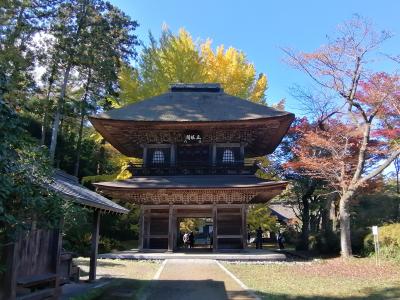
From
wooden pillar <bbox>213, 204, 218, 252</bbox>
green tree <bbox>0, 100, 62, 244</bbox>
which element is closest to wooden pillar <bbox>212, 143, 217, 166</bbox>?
wooden pillar <bbox>213, 204, 218, 252</bbox>

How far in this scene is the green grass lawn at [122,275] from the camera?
1045 centimetres

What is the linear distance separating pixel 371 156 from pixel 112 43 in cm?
2179

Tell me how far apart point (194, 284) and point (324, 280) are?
14.4ft

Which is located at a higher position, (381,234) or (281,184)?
(281,184)

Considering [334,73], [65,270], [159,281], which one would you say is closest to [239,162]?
[334,73]

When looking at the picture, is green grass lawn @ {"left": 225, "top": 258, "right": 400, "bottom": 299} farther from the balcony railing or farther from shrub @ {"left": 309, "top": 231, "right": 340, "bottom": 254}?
shrub @ {"left": 309, "top": 231, "right": 340, "bottom": 254}

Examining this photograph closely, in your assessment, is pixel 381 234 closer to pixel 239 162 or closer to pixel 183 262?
pixel 239 162

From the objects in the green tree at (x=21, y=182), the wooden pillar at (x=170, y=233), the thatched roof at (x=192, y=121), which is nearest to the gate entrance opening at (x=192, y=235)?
the wooden pillar at (x=170, y=233)

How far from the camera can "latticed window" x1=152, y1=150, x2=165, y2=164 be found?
2372cm

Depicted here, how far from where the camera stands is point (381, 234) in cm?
1962

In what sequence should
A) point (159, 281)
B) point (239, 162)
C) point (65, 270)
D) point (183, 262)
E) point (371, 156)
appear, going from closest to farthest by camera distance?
point (65, 270) → point (159, 281) → point (183, 262) → point (239, 162) → point (371, 156)

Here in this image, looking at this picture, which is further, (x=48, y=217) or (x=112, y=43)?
(x=112, y=43)

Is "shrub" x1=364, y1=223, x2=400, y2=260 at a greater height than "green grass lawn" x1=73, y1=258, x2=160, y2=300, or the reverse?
"shrub" x1=364, y1=223, x2=400, y2=260

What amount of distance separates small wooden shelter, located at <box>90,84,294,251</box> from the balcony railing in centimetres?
5
